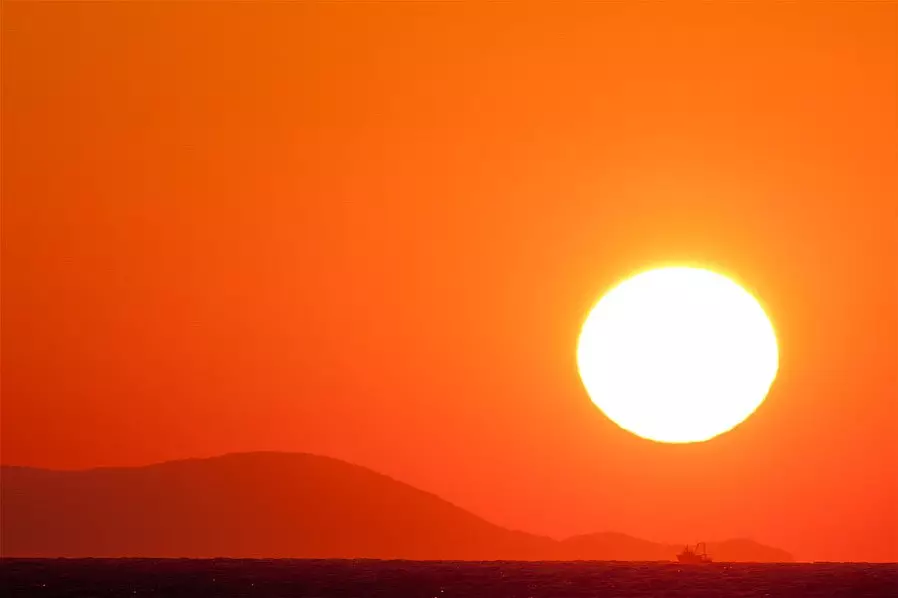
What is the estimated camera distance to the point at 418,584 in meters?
188

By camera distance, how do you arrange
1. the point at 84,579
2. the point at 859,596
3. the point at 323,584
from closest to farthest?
the point at 859,596 → the point at 323,584 → the point at 84,579

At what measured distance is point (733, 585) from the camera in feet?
639

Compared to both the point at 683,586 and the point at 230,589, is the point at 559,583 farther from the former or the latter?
the point at 230,589

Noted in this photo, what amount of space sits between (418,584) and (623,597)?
34785 millimetres

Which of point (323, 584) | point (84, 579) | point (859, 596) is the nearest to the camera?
point (859, 596)

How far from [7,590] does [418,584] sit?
49097mm

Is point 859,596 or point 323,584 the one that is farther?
point 323,584

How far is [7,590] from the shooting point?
169 meters

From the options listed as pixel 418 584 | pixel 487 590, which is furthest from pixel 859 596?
pixel 418 584

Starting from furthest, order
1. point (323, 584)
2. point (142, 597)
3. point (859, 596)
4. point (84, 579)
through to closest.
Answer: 1. point (84, 579)
2. point (323, 584)
3. point (859, 596)
4. point (142, 597)

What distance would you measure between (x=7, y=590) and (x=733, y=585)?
89378 mm

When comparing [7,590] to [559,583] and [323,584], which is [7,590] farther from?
[559,583]

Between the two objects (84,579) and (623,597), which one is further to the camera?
(84,579)

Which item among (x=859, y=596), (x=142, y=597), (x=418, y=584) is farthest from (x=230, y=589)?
(x=859, y=596)
